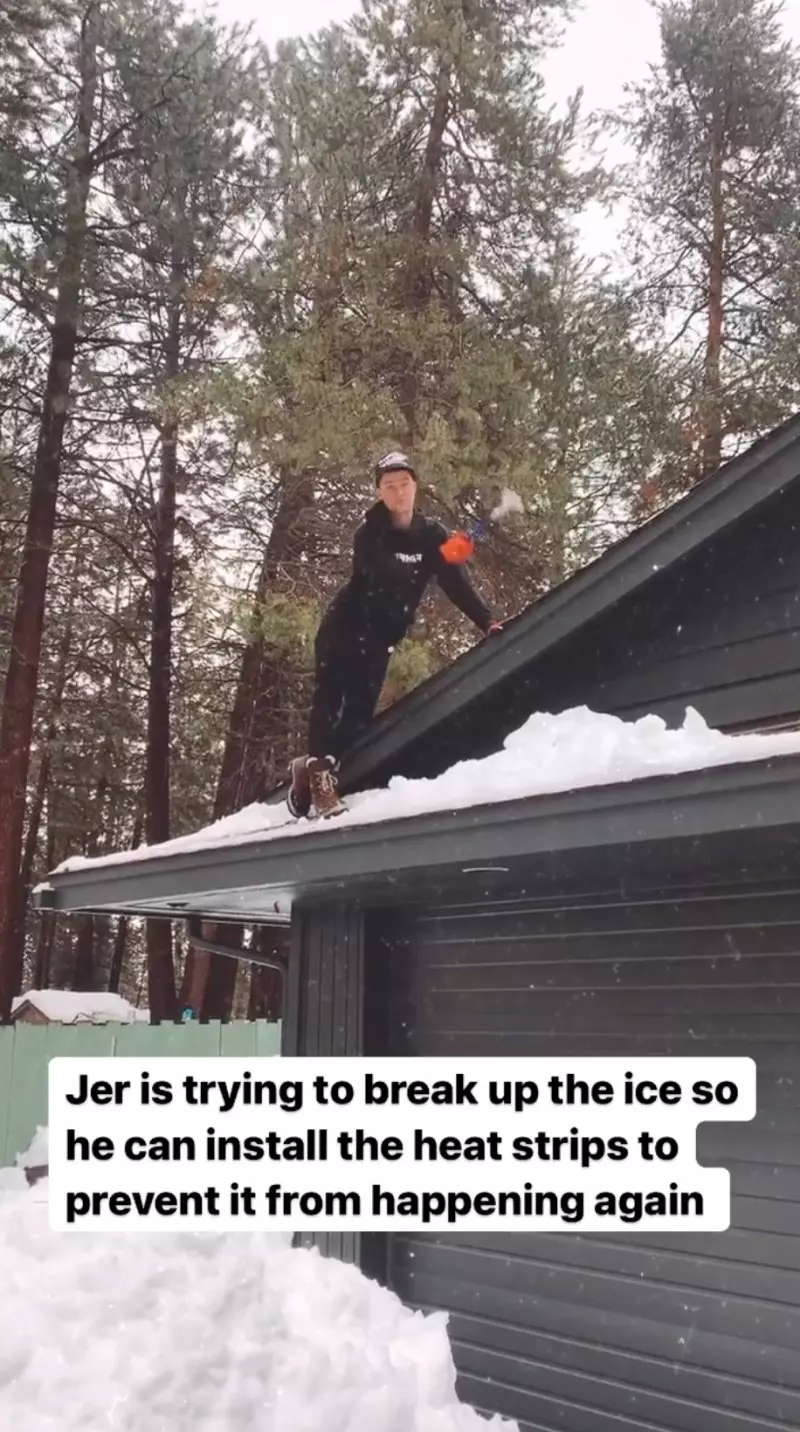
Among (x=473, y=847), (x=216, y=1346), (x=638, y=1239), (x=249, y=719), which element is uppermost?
(x=249, y=719)

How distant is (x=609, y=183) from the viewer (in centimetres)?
1426

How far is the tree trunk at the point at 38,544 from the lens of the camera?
14844 millimetres

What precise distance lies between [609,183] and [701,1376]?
12996 mm

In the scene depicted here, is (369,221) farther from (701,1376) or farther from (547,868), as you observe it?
(701,1376)

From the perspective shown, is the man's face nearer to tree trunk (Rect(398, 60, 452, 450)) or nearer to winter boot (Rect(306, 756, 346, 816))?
winter boot (Rect(306, 756, 346, 816))

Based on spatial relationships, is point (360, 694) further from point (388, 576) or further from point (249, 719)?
point (249, 719)

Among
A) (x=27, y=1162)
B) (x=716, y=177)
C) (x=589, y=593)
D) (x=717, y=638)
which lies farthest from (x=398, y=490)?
(x=716, y=177)

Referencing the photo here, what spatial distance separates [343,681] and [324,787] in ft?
2.09

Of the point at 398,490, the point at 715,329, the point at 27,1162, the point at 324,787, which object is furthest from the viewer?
the point at 715,329

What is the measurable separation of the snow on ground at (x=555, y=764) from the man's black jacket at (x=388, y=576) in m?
0.84

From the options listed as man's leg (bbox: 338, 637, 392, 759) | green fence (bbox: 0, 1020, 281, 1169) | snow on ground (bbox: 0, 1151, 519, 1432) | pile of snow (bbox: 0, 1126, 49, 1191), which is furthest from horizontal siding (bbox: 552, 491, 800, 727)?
pile of snow (bbox: 0, 1126, 49, 1191)

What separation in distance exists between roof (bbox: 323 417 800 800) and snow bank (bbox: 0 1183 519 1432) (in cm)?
245

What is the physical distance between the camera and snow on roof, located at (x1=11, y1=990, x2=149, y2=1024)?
18.8m

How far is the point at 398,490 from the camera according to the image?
5.97 metres
